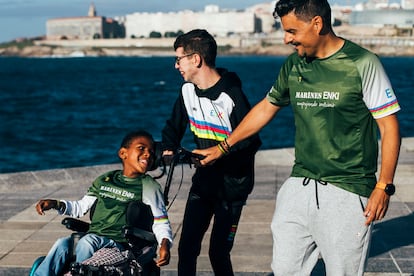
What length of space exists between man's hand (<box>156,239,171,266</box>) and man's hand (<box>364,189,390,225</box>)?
37.4 inches

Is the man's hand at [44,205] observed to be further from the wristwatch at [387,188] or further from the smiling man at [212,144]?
the wristwatch at [387,188]

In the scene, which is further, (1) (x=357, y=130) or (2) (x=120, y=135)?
(2) (x=120, y=135)

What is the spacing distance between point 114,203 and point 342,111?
49.5 inches

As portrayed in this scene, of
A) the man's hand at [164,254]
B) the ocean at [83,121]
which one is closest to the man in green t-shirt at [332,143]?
the man's hand at [164,254]

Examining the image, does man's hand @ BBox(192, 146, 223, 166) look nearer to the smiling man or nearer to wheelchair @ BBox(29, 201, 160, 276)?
the smiling man

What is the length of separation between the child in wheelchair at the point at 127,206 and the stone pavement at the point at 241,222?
1.54 ft

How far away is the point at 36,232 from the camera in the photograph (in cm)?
793

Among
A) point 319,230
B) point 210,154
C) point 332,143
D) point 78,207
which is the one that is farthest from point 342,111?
point 78,207

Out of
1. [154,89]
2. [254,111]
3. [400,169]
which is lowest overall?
[154,89]

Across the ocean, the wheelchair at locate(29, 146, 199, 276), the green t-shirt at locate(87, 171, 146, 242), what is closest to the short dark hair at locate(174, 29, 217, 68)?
the wheelchair at locate(29, 146, 199, 276)

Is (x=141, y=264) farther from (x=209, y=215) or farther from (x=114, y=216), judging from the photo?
Result: (x=209, y=215)

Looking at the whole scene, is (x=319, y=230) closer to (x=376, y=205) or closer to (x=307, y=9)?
(x=376, y=205)

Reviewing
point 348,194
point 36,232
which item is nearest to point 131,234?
point 348,194

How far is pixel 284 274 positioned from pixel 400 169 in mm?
7628
